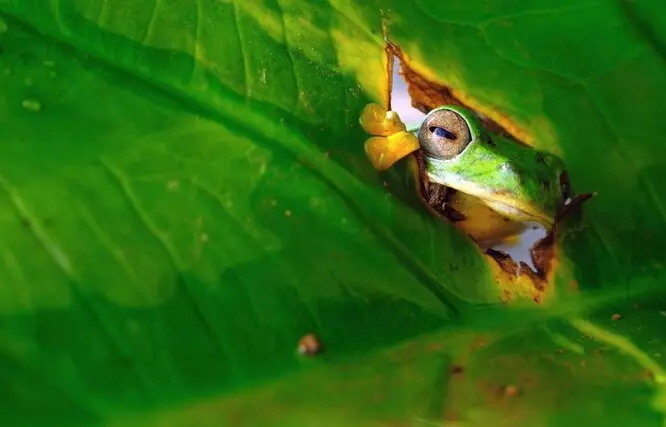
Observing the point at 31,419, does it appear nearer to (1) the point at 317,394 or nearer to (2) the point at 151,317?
(2) the point at 151,317

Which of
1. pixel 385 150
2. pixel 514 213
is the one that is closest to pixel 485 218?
pixel 514 213

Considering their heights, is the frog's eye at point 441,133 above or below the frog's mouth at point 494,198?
above

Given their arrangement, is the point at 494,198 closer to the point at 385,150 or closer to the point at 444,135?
the point at 444,135

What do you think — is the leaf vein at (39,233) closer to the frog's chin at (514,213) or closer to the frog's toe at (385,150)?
the frog's toe at (385,150)

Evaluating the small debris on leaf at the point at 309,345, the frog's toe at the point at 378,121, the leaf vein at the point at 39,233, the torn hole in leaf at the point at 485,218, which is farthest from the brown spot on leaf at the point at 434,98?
the leaf vein at the point at 39,233

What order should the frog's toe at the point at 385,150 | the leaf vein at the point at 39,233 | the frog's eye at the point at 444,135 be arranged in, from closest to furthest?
the leaf vein at the point at 39,233 → the frog's toe at the point at 385,150 → the frog's eye at the point at 444,135

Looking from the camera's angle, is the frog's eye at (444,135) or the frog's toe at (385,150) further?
the frog's eye at (444,135)
